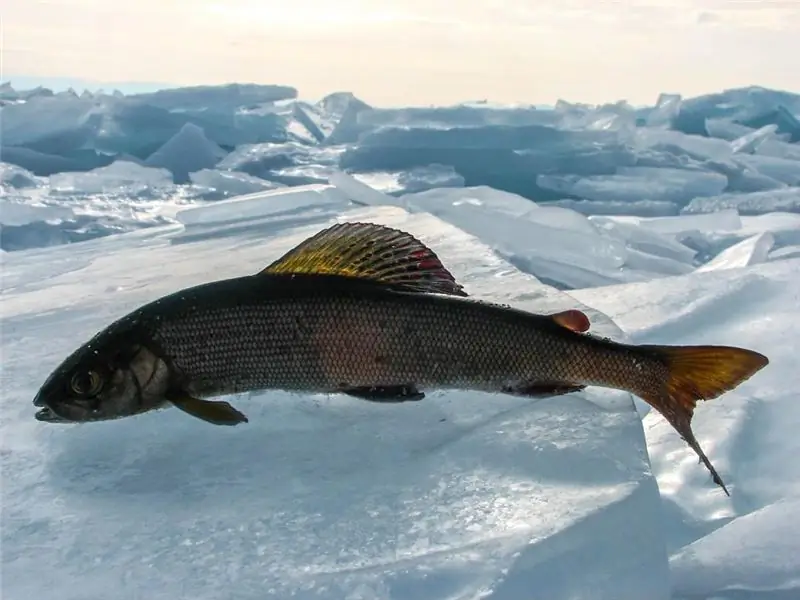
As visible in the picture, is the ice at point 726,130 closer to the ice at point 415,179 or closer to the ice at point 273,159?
the ice at point 415,179

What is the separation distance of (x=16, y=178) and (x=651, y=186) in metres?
8.21

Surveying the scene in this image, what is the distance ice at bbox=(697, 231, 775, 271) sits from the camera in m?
5.49

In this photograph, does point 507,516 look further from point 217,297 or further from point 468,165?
point 468,165

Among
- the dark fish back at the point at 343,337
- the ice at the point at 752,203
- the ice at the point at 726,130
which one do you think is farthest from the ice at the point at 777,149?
the dark fish back at the point at 343,337

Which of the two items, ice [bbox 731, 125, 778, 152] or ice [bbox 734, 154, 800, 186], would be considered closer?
ice [bbox 734, 154, 800, 186]

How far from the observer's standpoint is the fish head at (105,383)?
1.67 m

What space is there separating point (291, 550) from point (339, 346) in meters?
0.45

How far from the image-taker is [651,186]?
9.98 metres

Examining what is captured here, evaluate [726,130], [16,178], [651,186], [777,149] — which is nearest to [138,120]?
[16,178]

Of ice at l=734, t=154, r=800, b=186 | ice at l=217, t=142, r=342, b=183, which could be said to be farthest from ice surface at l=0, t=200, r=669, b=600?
ice at l=734, t=154, r=800, b=186

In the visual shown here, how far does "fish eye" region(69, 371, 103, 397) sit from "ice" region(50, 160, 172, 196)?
8.49 meters

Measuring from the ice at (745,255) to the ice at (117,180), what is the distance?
6.95m

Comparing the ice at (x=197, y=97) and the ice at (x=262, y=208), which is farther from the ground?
the ice at (x=197, y=97)

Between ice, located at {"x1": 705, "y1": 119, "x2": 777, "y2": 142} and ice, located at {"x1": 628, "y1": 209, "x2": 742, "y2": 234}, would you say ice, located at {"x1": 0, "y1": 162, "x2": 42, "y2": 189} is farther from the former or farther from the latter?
ice, located at {"x1": 705, "y1": 119, "x2": 777, "y2": 142}
